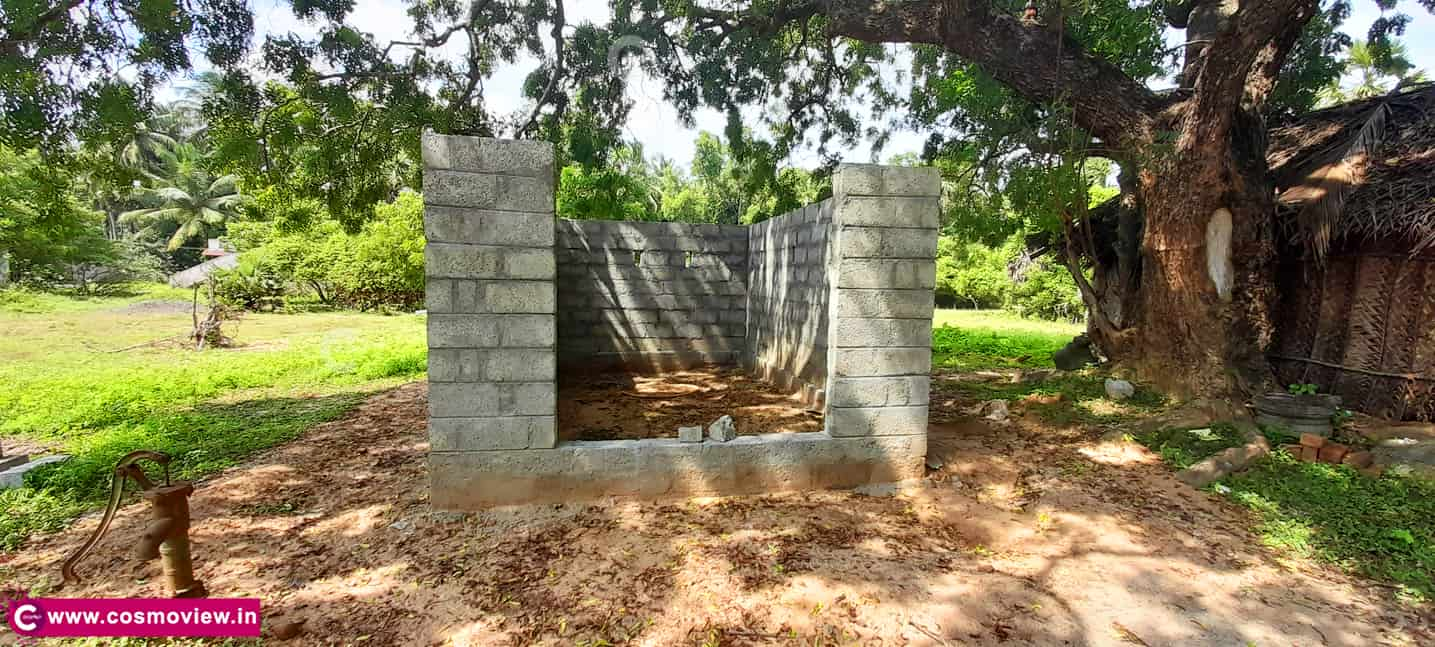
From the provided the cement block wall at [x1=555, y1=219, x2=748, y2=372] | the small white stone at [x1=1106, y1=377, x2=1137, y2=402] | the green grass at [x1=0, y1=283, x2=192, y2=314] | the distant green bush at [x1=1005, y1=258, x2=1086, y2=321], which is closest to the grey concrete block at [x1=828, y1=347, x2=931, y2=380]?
the small white stone at [x1=1106, y1=377, x2=1137, y2=402]

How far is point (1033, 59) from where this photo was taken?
20.2ft

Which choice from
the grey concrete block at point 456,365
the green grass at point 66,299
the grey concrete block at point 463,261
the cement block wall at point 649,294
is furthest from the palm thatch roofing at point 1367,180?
the green grass at point 66,299

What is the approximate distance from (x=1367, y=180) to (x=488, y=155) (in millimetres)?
8030

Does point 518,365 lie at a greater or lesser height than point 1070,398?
greater

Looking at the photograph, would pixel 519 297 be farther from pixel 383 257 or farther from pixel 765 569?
pixel 383 257

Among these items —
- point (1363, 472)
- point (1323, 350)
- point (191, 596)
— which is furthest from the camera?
point (1323, 350)

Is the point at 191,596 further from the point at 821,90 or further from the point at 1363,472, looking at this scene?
the point at 821,90

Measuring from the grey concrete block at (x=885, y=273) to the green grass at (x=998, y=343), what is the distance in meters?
3.35

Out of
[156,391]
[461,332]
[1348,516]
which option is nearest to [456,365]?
[461,332]

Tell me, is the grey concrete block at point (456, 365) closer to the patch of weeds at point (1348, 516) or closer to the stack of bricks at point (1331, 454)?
the patch of weeds at point (1348, 516)

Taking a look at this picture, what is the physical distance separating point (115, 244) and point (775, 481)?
29062 mm

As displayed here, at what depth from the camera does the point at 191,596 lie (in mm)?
2590

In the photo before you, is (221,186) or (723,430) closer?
(723,430)

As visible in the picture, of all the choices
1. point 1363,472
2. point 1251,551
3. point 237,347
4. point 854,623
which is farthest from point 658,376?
point 237,347
